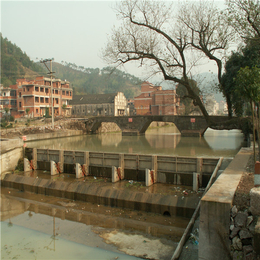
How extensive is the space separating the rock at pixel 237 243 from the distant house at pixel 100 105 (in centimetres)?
6702

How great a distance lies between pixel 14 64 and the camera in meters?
98.7

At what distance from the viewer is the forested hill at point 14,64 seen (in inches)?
3755

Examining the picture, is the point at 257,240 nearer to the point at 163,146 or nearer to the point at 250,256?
the point at 250,256

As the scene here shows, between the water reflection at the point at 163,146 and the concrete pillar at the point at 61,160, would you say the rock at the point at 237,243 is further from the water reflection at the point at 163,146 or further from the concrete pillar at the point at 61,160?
the water reflection at the point at 163,146

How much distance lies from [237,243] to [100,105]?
69.0m

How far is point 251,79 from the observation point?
28.3ft

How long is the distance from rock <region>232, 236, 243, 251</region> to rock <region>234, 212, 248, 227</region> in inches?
10.4

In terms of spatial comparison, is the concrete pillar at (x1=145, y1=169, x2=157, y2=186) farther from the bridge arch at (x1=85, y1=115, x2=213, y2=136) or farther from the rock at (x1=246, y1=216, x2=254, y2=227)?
the bridge arch at (x1=85, y1=115, x2=213, y2=136)

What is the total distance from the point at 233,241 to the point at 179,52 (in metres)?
21.4

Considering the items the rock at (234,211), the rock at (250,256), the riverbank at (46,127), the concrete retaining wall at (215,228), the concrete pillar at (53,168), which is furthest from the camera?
the riverbank at (46,127)

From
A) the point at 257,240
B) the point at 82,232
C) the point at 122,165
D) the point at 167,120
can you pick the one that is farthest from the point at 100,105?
the point at 257,240

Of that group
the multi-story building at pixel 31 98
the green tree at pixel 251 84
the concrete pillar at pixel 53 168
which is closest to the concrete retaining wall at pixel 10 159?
the concrete pillar at pixel 53 168

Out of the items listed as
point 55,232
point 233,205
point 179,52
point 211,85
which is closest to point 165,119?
point 211,85

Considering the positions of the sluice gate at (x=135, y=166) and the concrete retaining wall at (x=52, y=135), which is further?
the concrete retaining wall at (x=52, y=135)
